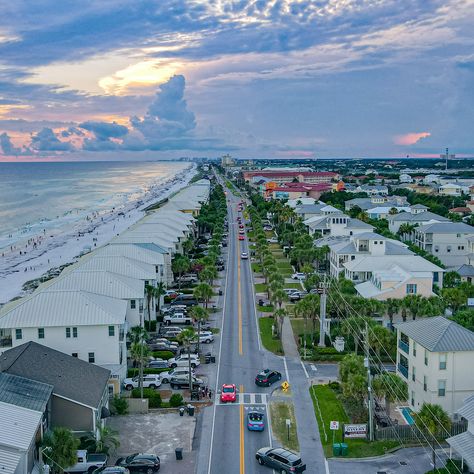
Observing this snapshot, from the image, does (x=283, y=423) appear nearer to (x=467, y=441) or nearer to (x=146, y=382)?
(x=467, y=441)

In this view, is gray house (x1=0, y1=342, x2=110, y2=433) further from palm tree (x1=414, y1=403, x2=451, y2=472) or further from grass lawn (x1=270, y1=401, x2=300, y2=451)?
palm tree (x1=414, y1=403, x2=451, y2=472)

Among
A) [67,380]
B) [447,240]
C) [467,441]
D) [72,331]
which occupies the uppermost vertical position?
[72,331]

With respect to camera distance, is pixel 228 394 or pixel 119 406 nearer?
pixel 119 406

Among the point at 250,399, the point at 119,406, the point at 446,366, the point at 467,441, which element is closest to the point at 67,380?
the point at 119,406

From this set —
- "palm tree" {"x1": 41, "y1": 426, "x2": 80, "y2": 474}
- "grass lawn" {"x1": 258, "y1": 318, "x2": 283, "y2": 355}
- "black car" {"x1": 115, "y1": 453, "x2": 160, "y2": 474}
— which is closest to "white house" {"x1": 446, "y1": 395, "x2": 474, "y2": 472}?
"black car" {"x1": 115, "y1": 453, "x2": 160, "y2": 474}

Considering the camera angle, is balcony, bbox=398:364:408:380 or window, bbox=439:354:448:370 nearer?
window, bbox=439:354:448:370

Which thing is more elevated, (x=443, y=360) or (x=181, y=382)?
(x=443, y=360)

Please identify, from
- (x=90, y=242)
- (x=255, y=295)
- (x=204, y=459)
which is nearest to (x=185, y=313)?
(x=255, y=295)
